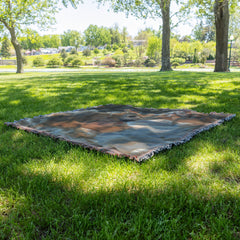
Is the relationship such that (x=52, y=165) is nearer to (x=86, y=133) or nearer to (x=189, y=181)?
(x=86, y=133)

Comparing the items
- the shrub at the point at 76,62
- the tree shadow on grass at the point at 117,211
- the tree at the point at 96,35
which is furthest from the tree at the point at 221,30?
the tree at the point at 96,35

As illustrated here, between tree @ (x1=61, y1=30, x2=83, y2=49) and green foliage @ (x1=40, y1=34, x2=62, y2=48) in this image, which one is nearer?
tree @ (x1=61, y1=30, x2=83, y2=49)

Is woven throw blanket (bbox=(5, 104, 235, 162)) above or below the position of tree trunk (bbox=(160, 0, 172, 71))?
below

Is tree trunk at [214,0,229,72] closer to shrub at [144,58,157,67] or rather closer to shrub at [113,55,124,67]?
shrub at [144,58,157,67]

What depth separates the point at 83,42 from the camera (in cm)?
8831

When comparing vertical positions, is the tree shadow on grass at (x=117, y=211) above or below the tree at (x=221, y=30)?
below

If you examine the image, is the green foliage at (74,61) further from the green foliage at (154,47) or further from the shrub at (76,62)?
the green foliage at (154,47)

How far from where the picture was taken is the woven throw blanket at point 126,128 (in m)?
2.61

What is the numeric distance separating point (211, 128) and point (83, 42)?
298 ft

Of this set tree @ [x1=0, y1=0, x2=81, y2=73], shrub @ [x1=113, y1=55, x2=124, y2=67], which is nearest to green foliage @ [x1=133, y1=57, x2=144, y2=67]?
shrub @ [x1=113, y1=55, x2=124, y2=67]

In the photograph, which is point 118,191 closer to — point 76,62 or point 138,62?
point 138,62

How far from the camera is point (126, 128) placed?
3.34 m

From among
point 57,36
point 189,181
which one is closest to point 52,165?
point 189,181

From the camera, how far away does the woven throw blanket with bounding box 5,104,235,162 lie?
8.57 ft
